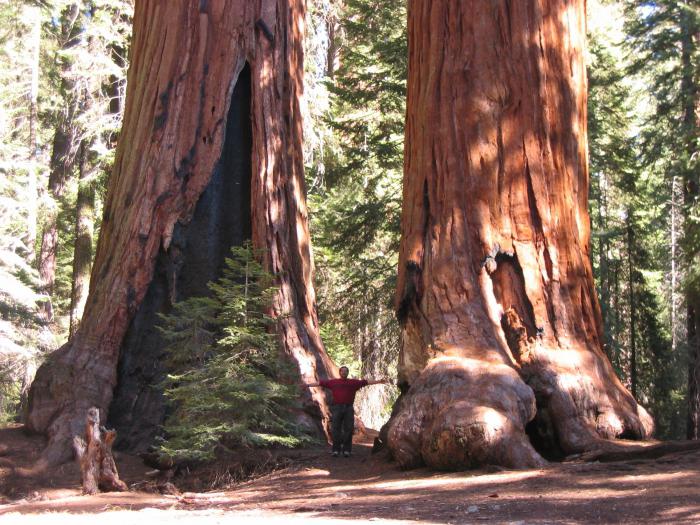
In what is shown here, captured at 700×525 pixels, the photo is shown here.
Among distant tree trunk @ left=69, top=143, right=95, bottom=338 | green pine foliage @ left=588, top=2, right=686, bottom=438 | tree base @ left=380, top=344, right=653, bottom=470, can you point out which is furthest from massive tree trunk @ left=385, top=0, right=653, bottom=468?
distant tree trunk @ left=69, top=143, right=95, bottom=338

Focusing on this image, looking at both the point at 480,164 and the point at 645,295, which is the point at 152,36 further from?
the point at 645,295

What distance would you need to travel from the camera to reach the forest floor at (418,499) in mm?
5246

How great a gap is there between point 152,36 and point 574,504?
9.37m

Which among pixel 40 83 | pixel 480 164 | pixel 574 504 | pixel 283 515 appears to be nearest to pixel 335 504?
pixel 283 515

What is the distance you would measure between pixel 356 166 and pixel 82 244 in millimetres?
6993

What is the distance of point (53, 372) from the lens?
10.5 m

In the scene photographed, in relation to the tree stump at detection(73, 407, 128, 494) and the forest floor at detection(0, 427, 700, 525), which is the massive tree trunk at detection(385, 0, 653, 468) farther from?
the tree stump at detection(73, 407, 128, 494)

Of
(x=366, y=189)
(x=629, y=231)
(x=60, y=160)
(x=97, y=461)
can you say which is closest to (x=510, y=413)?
(x=97, y=461)

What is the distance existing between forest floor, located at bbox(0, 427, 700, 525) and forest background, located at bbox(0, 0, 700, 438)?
6.21 metres

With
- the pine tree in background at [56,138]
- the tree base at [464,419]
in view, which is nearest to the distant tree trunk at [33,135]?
the pine tree in background at [56,138]

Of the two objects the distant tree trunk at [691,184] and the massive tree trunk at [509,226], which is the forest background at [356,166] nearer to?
the distant tree trunk at [691,184]

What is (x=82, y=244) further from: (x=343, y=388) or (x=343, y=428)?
(x=343, y=428)

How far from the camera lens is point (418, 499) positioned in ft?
20.4

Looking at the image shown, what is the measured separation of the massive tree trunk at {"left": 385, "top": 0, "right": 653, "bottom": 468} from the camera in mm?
8367
